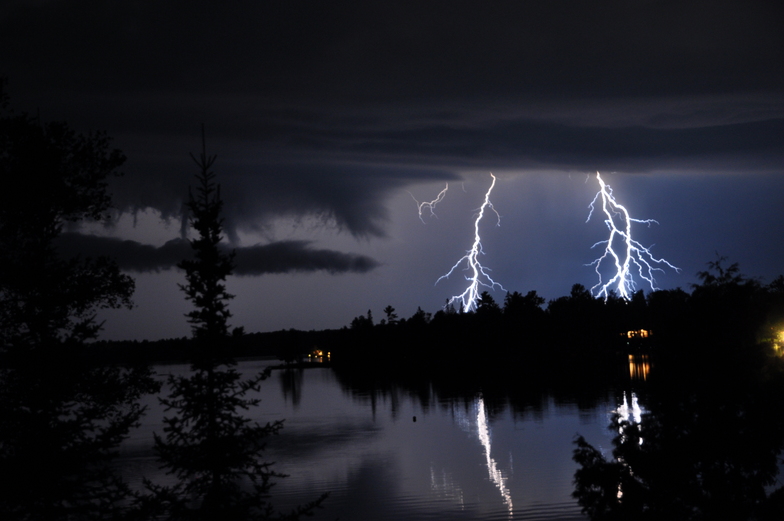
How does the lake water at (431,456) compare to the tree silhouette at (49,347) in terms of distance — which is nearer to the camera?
the tree silhouette at (49,347)

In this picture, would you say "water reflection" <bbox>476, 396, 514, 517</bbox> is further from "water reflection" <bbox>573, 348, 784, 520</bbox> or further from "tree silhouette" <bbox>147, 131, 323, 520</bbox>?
"tree silhouette" <bbox>147, 131, 323, 520</bbox>

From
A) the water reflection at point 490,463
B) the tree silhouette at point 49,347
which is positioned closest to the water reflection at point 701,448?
the tree silhouette at point 49,347

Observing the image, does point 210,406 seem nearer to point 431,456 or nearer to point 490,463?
point 490,463

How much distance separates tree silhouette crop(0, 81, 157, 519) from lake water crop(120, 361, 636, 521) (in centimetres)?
2347

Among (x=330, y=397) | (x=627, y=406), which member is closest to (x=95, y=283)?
(x=627, y=406)

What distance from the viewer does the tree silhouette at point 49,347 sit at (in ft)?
38.2

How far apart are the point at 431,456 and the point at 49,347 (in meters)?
42.1

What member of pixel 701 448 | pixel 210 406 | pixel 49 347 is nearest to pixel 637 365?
pixel 701 448

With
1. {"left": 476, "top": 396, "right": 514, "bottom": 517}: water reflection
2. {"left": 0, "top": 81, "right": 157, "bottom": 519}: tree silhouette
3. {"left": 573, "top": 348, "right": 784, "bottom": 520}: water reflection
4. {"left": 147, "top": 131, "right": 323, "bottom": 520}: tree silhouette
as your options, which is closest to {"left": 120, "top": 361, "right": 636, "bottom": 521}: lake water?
{"left": 476, "top": 396, "right": 514, "bottom": 517}: water reflection

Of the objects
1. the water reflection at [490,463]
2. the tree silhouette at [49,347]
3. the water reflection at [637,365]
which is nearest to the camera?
the tree silhouette at [49,347]

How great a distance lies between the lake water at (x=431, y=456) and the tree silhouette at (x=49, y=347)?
2347 cm

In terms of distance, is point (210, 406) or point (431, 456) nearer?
point (210, 406)

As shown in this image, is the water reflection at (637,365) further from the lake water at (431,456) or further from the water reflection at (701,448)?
the water reflection at (701,448)

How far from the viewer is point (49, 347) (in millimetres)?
12203
